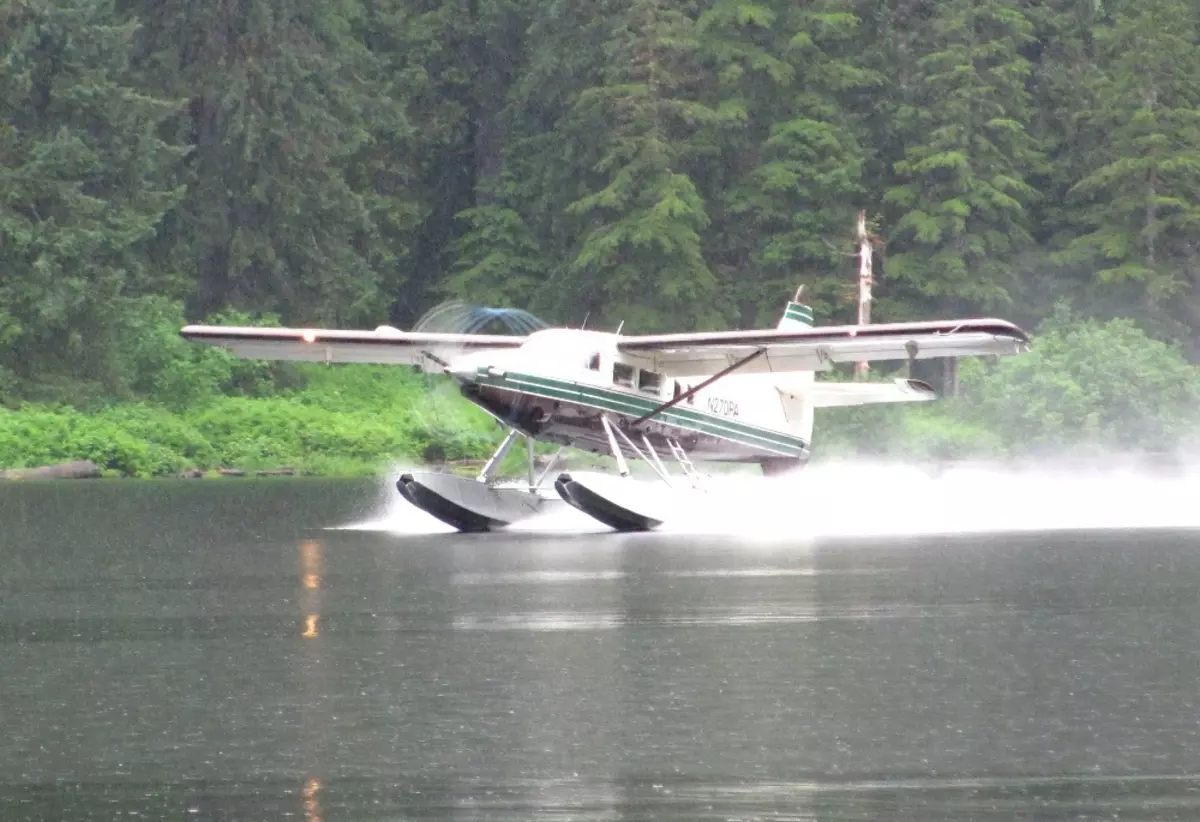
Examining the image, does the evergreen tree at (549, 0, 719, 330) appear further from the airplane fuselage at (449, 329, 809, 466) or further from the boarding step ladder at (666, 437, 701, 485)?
the boarding step ladder at (666, 437, 701, 485)

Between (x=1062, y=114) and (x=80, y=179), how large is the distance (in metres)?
23.5

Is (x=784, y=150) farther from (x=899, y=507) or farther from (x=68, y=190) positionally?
(x=899, y=507)

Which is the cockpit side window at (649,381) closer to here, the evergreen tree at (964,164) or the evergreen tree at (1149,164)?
the evergreen tree at (964,164)

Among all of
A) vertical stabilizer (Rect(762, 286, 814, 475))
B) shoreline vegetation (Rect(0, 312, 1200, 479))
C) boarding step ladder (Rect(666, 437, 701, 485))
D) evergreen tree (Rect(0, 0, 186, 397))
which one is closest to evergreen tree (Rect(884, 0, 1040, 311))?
shoreline vegetation (Rect(0, 312, 1200, 479))

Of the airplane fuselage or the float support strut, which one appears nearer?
the airplane fuselage

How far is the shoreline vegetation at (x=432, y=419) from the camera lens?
135ft

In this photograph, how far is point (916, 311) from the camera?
54125 millimetres

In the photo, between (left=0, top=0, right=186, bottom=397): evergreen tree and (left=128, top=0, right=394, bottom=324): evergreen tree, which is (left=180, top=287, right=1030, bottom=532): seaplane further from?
(left=128, top=0, right=394, bottom=324): evergreen tree

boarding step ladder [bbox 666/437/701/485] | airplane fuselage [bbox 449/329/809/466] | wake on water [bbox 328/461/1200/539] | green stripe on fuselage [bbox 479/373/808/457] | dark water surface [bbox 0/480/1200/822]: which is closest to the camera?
dark water surface [bbox 0/480/1200/822]

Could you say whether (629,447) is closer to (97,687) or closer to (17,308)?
(97,687)

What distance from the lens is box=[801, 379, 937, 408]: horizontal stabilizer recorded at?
26.1 meters

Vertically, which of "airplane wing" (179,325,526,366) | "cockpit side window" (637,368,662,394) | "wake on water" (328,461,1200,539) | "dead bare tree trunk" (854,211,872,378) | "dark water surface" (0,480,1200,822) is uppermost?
"dead bare tree trunk" (854,211,872,378)

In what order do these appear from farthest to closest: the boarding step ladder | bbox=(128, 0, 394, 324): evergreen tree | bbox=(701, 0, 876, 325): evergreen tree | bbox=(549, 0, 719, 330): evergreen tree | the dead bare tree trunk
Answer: bbox=(701, 0, 876, 325): evergreen tree → bbox=(549, 0, 719, 330): evergreen tree → bbox=(128, 0, 394, 324): evergreen tree → the dead bare tree trunk → the boarding step ladder

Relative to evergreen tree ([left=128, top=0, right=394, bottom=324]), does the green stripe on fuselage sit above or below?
below
